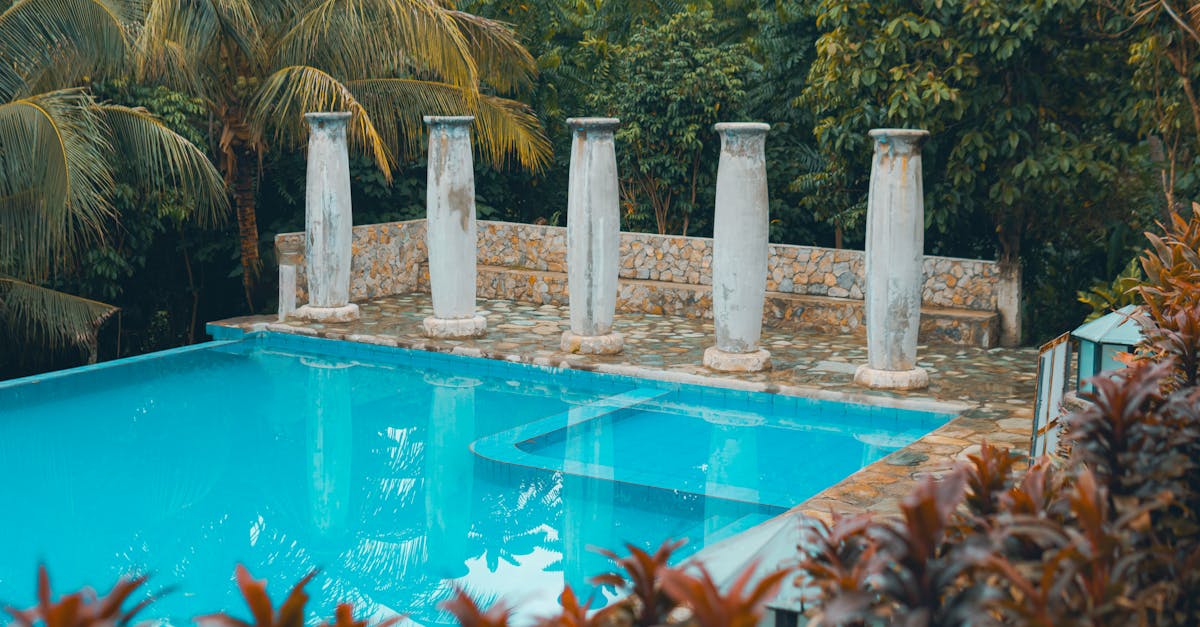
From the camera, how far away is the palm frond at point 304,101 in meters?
13.1

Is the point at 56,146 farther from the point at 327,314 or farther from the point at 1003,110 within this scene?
the point at 1003,110

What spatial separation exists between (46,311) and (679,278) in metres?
6.38

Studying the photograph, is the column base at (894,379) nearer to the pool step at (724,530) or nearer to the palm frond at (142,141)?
the pool step at (724,530)

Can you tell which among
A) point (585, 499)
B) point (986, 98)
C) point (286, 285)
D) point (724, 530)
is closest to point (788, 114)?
point (986, 98)

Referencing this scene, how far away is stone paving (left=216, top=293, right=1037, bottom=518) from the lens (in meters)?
8.25

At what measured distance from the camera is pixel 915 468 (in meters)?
8.10

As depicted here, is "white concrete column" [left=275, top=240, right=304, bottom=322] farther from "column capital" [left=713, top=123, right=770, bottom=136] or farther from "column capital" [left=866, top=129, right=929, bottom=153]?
"column capital" [left=866, top=129, right=929, bottom=153]

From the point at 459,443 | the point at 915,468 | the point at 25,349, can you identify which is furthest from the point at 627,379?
the point at 25,349

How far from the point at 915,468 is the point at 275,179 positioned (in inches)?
425

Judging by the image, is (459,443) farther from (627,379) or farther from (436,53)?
(436,53)

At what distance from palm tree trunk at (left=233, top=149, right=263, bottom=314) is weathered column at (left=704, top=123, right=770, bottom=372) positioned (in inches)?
233

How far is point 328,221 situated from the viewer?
13305 mm

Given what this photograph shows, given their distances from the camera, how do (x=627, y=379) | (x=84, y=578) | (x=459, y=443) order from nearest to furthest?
(x=84, y=578)
(x=459, y=443)
(x=627, y=379)

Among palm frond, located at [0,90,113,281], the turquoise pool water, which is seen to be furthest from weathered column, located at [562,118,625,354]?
palm frond, located at [0,90,113,281]
